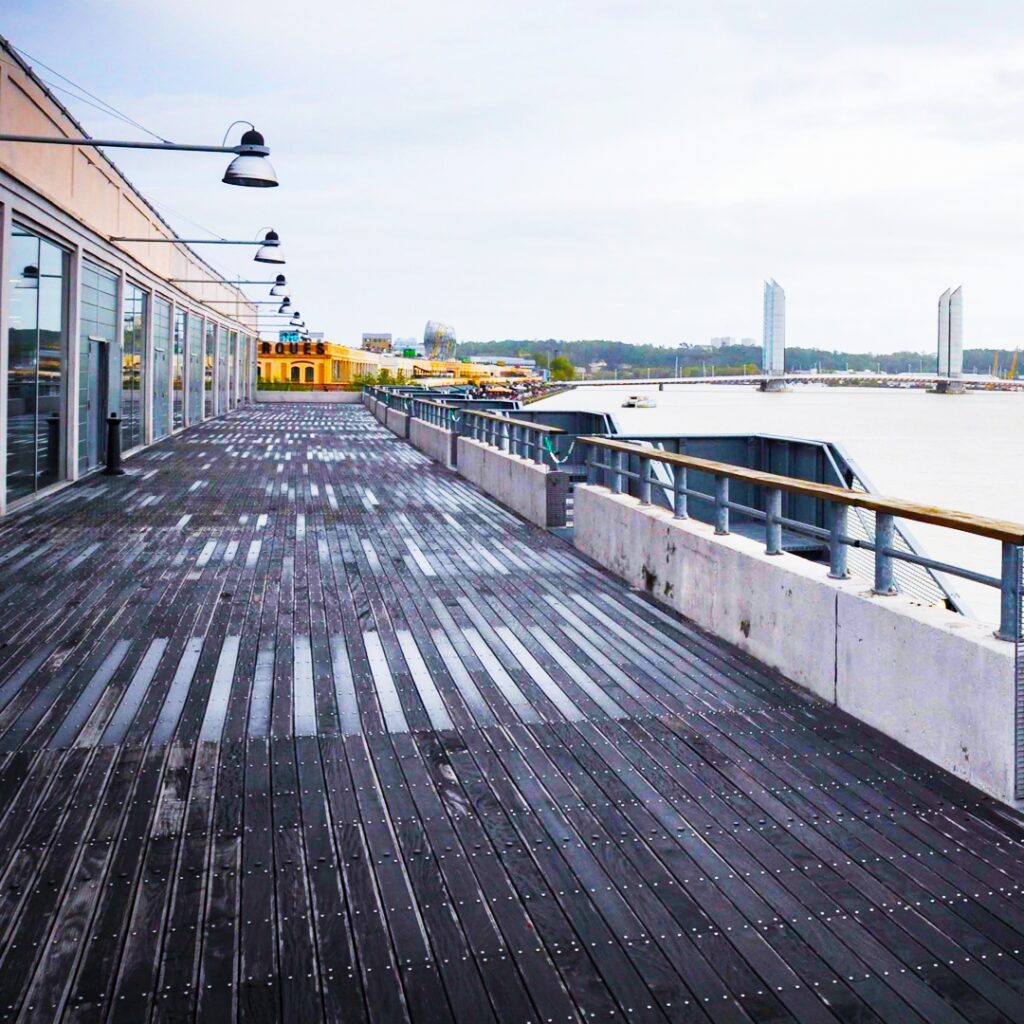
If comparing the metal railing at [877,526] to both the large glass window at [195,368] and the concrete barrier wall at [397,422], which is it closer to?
the concrete barrier wall at [397,422]

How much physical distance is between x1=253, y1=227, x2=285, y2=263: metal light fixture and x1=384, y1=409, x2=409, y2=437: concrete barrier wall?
317 inches

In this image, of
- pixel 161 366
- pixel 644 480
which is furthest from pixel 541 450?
pixel 161 366

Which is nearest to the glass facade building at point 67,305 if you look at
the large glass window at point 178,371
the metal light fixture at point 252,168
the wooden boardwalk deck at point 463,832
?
the large glass window at point 178,371

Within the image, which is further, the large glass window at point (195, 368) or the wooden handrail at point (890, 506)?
Answer: the large glass window at point (195, 368)

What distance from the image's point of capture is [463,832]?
4.01m

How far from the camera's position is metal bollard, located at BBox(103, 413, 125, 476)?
17.3 metres

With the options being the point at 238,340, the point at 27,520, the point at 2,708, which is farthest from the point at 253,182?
the point at 238,340

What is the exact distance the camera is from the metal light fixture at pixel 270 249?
20250mm

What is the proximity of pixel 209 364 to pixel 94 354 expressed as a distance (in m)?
20.0

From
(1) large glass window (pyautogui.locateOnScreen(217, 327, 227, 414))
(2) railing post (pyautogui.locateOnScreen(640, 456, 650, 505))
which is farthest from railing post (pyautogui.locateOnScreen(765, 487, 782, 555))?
(1) large glass window (pyautogui.locateOnScreen(217, 327, 227, 414))

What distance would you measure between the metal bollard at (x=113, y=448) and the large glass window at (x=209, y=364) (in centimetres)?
1905

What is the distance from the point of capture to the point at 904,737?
4965 mm

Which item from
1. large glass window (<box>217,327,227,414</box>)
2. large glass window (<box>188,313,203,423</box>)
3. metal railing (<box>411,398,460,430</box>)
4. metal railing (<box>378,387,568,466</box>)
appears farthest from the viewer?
large glass window (<box>217,327,227,414</box>)

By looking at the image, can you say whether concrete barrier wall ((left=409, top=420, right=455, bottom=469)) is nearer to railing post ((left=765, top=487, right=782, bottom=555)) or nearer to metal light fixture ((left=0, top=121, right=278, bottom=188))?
metal light fixture ((left=0, top=121, right=278, bottom=188))
